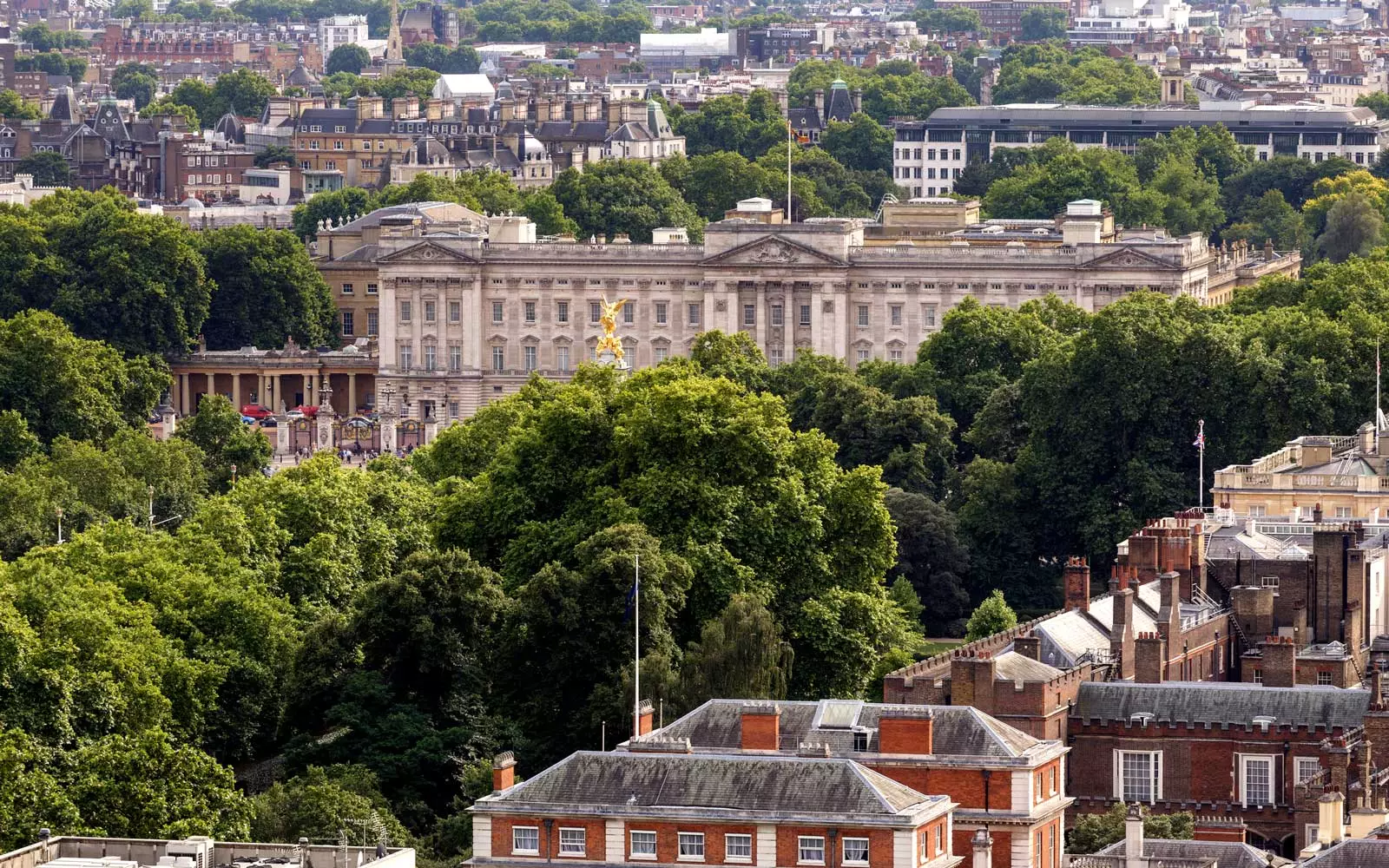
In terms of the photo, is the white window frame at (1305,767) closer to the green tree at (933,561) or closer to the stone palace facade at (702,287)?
the green tree at (933,561)

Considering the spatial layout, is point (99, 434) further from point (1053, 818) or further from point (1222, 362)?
point (1053, 818)

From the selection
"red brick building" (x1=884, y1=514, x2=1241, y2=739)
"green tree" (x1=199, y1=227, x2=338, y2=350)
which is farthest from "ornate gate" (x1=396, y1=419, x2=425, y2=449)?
"red brick building" (x1=884, y1=514, x2=1241, y2=739)

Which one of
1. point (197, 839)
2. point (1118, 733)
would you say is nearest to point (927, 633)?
point (1118, 733)

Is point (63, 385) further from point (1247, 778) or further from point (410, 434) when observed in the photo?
point (1247, 778)

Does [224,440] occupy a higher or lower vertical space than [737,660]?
lower

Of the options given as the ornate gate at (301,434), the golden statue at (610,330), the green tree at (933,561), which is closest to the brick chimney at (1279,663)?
the green tree at (933,561)

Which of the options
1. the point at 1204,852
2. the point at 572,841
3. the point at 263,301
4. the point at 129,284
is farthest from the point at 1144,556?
the point at 263,301
